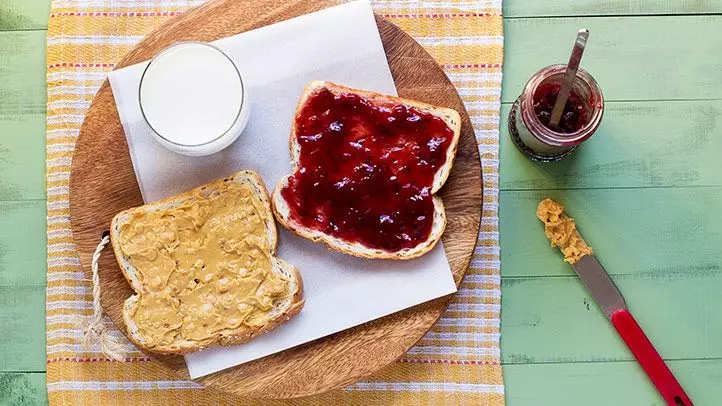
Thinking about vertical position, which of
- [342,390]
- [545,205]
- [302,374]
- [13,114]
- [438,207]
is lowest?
[342,390]

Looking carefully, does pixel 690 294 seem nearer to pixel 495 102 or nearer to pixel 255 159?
pixel 495 102

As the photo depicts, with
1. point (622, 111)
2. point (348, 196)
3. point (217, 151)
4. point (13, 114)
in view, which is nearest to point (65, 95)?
point (13, 114)

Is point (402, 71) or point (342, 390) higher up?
point (402, 71)

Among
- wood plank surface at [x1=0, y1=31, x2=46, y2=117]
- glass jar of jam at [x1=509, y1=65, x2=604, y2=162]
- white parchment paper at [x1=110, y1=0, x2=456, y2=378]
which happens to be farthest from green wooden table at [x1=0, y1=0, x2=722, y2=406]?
white parchment paper at [x1=110, y1=0, x2=456, y2=378]

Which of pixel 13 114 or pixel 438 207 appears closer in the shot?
pixel 438 207

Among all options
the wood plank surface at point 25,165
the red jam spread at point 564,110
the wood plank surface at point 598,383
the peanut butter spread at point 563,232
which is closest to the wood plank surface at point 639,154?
the peanut butter spread at point 563,232

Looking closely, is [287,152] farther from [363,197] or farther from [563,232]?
[563,232]

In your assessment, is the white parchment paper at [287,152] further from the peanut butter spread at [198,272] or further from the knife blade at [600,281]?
the knife blade at [600,281]

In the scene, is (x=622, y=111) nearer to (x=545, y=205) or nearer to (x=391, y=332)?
(x=545, y=205)
